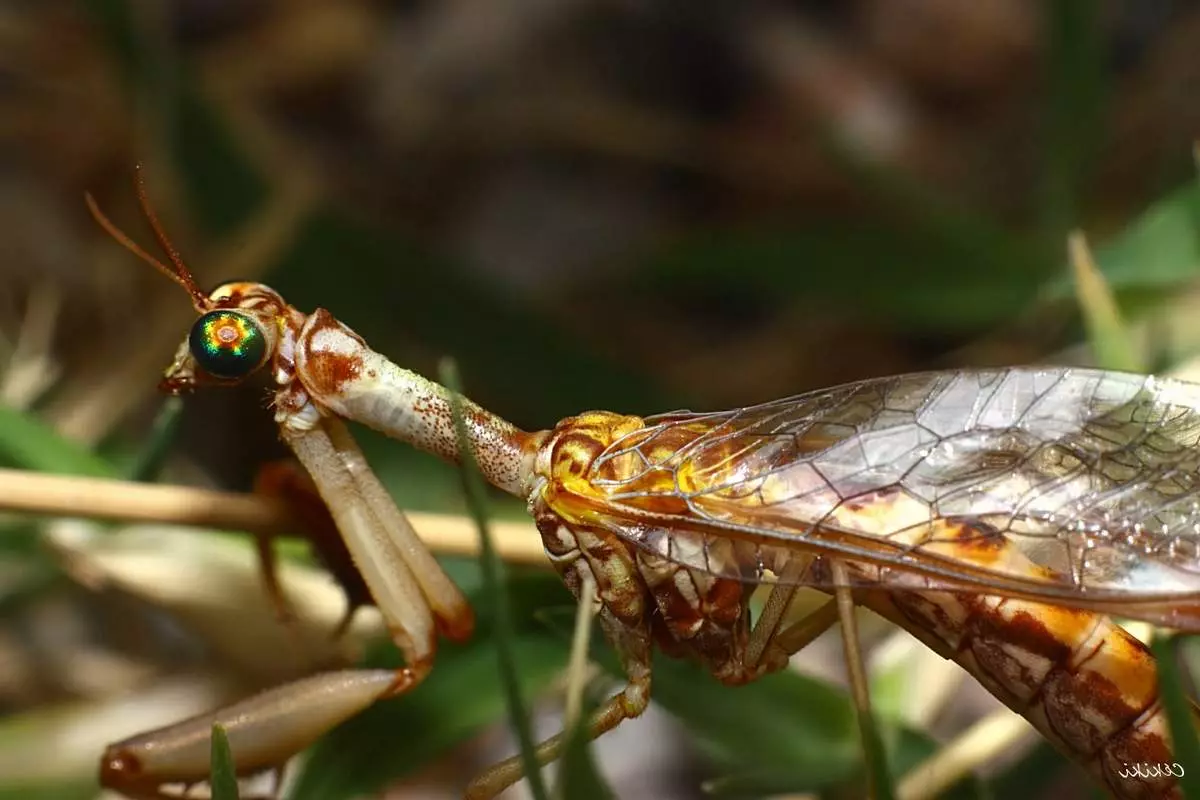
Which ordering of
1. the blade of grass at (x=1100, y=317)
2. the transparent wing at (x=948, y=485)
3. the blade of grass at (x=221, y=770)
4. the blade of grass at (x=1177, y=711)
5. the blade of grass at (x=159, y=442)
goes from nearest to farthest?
the blade of grass at (x=1177, y=711) < the blade of grass at (x=221, y=770) < the transparent wing at (x=948, y=485) < the blade of grass at (x=159, y=442) < the blade of grass at (x=1100, y=317)

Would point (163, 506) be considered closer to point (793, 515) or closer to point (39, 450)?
point (39, 450)

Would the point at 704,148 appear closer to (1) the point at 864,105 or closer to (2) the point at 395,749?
(1) the point at 864,105

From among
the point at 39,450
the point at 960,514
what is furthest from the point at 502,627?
the point at 39,450

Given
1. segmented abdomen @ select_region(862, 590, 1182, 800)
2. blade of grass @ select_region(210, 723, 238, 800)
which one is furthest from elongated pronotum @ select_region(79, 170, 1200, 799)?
blade of grass @ select_region(210, 723, 238, 800)

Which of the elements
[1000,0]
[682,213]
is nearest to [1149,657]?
[682,213]

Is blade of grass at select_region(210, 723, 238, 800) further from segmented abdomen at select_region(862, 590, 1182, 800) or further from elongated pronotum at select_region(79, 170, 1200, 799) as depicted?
segmented abdomen at select_region(862, 590, 1182, 800)

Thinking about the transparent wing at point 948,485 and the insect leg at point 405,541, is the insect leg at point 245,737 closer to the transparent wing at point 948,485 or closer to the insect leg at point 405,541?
the insect leg at point 405,541

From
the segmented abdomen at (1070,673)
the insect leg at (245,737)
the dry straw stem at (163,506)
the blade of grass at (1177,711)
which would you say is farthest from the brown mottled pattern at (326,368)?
the blade of grass at (1177,711)
